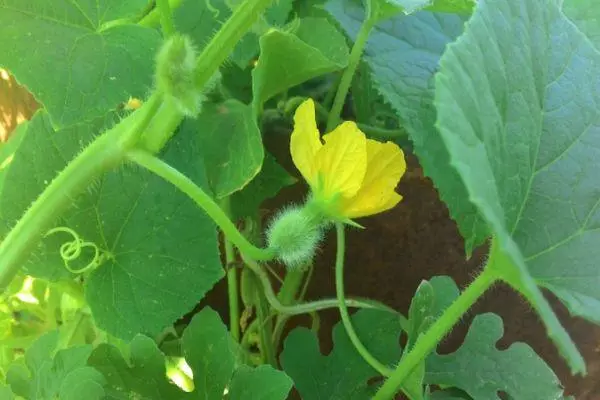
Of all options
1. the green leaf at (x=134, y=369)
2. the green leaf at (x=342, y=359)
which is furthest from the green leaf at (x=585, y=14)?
the green leaf at (x=134, y=369)

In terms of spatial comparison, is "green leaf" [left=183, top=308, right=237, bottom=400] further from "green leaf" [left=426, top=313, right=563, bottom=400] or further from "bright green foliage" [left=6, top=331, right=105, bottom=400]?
"green leaf" [left=426, top=313, right=563, bottom=400]

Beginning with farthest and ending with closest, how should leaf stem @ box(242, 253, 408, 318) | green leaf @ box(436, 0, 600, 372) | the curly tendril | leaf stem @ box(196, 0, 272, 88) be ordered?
leaf stem @ box(242, 253, 408, 318) < the curly tendril < leaf stem @ box(196, 0, 272, 88) < green leaf @ box(436, 0, 600, 372)

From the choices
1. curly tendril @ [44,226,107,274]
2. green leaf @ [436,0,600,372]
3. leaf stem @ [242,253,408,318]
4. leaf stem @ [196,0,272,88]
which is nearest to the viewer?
green leaf @ [436,0,600,372]

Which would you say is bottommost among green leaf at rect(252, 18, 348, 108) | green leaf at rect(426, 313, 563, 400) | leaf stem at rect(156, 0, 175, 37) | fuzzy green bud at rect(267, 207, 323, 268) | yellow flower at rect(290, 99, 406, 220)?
green leaf at rect(426, 313, 563, 400)

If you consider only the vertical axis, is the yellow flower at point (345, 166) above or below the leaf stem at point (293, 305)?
above

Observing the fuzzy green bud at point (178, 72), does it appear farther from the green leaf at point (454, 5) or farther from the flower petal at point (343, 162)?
the green leaf at point (454, 5)

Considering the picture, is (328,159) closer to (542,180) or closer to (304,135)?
(304,135)

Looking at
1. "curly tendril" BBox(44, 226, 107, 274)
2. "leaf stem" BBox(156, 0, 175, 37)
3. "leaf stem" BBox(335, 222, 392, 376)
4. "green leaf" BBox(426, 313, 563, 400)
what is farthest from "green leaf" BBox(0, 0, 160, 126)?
"green leaf" BBox(426, 313, 563, 400)
